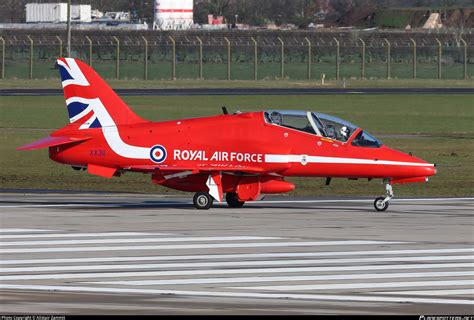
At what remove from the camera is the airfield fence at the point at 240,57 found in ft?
300

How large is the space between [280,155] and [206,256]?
7754mm

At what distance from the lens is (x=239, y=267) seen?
20719 mm

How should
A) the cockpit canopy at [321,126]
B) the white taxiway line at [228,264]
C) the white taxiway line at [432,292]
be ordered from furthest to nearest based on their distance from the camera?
1. the cockpit canopy at [321,126]
2. the white taxiway line at [228,264]
3. the white taxiway line at [432,292]

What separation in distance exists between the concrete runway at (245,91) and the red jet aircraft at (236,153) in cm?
4038

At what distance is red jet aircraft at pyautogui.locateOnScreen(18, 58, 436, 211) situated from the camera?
29.3 m

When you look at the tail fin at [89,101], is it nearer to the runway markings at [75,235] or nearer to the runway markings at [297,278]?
the runway markings at [75,235]

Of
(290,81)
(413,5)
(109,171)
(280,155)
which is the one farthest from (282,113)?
(413,5)

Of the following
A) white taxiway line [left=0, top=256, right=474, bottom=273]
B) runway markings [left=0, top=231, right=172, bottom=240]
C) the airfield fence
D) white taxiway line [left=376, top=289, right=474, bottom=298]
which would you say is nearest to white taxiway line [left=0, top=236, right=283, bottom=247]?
runway markings [left=0, top=231, right=172, bottom=240]

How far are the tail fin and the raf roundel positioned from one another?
3.71 ft

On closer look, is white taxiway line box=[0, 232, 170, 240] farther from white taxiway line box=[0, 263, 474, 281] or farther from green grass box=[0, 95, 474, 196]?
green grass box=[0, 95, 474, 196]

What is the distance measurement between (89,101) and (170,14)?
Result: 102 m

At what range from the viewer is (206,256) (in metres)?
21.9

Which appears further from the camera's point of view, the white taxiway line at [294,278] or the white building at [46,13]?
the white building at [46,13]

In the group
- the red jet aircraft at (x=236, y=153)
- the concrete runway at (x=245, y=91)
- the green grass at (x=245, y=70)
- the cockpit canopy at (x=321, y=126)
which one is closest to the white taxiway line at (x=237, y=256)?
the red jet aircraft at (x=236, y=153)
